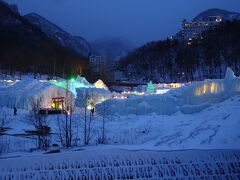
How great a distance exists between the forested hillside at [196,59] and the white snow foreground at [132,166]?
46907mm

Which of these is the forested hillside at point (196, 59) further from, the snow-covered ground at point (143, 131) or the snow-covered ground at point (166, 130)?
the snow-covered ground at point (166, 130)

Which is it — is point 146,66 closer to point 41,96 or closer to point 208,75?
point 208,75

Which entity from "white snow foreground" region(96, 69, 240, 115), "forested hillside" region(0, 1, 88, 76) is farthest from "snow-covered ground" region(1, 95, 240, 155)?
"forested hillside" region(0, 1, 88, 76)

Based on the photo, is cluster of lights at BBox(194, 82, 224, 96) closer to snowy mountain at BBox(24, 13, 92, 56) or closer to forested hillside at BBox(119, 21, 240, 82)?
forested hillside at BBox(119, 21, 240, 82)

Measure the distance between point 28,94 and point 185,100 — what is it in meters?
15.9

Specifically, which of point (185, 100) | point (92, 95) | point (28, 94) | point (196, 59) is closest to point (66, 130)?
point (185, 100)

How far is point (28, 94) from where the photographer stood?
33.0m

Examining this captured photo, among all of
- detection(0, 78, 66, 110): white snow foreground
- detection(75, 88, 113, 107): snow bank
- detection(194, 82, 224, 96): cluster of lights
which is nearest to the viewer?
detection(194, 82, 224, 96): cluster of lights

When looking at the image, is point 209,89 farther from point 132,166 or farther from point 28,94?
point 132,166

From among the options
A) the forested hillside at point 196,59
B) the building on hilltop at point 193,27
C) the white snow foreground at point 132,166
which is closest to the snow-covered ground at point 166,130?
the white snow foreground at point 132,166

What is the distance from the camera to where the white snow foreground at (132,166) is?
739 centimetres

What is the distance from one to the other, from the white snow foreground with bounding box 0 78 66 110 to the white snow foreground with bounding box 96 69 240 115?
17.9ft

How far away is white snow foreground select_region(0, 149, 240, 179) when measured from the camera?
24.2 ft

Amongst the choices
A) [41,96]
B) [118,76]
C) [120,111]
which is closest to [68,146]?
[120,111]
